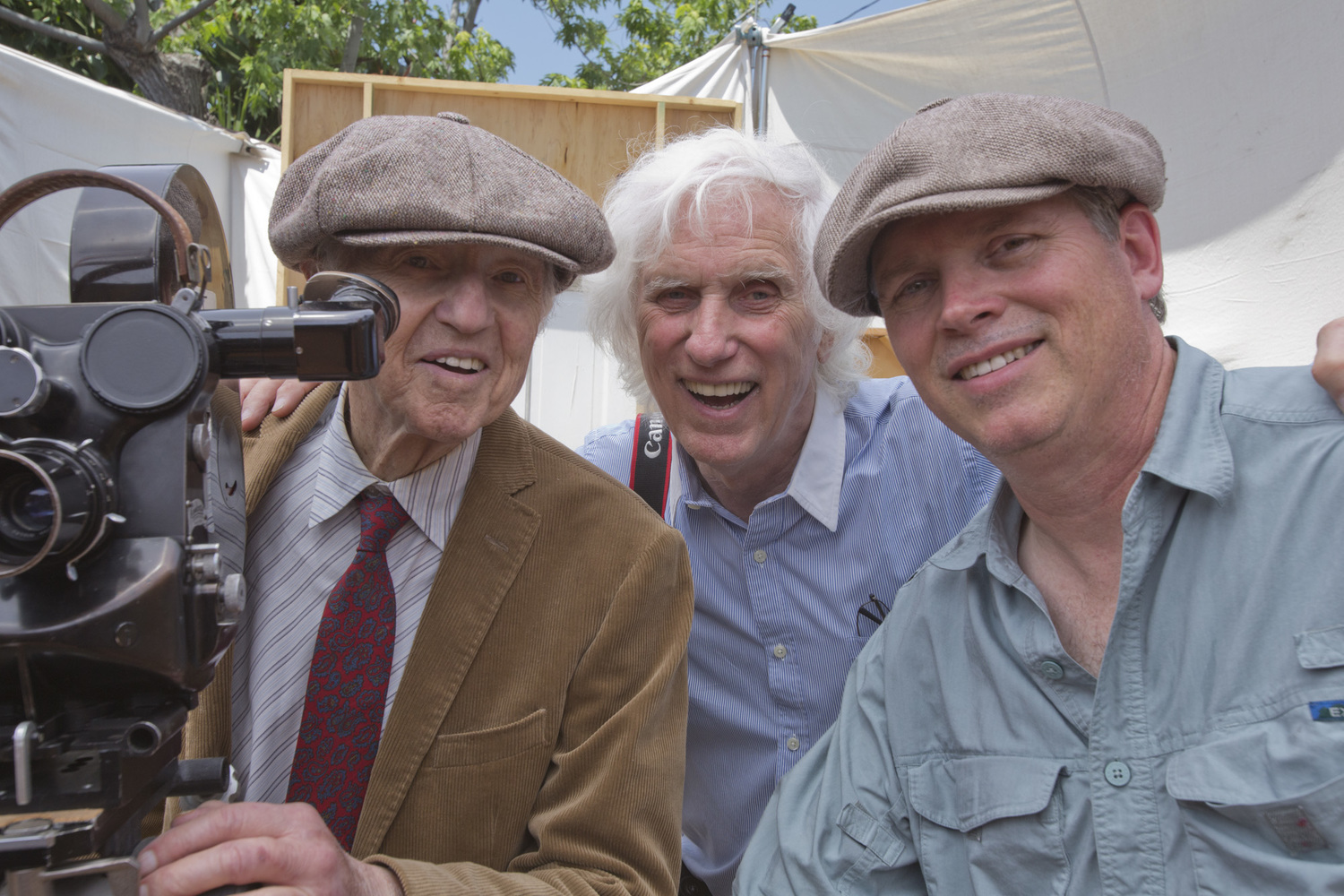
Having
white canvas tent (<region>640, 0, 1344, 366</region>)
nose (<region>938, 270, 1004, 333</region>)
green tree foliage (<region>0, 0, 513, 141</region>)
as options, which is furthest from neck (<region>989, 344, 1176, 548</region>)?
green tree foliage (<region>0, 0, 513, 141</region>)

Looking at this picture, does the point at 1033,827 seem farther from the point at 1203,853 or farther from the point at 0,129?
the point at 0,129

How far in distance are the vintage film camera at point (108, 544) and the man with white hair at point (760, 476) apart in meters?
1.31

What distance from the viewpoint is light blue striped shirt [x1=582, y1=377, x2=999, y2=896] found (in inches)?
85.9

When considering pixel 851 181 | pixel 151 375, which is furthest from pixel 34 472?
pixel 851 181

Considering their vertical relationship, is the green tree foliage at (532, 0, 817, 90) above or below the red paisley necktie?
above

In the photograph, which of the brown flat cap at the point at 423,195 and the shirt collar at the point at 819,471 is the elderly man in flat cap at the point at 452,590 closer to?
the brown flat cap at the point at 423,195

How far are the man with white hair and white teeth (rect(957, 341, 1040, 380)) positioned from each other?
71 cm

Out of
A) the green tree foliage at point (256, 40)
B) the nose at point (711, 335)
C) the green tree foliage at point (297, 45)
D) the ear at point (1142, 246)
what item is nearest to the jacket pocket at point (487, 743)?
the nose at point (711, 335)

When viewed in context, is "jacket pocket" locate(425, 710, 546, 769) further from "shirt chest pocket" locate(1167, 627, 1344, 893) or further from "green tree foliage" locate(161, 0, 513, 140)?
"green tree foliage" locate(161, 0, 513, 140)

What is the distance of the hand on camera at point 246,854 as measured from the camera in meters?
0.98

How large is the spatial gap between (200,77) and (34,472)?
34.2 ft

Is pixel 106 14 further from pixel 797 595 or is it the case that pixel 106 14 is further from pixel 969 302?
pixel 969 302

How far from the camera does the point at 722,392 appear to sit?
90.4 inches

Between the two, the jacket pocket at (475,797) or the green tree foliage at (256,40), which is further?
the green tree foliage at (256,40)
